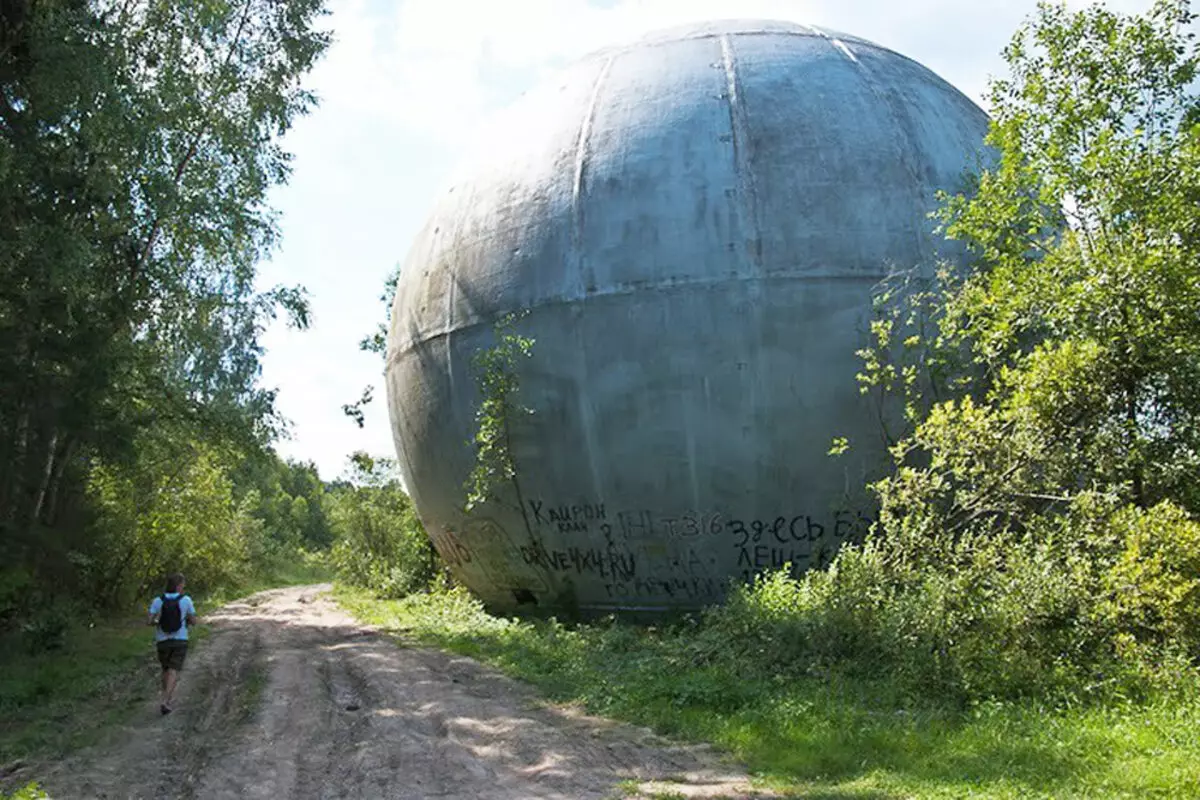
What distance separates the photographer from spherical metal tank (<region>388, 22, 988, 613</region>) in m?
11.2

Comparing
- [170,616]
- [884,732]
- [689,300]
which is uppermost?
[689,300]

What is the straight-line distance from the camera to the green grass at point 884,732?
5.63 meters

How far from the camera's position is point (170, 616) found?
380 inches

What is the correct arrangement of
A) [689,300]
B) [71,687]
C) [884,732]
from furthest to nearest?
[689,300], [71,687], [884,732]

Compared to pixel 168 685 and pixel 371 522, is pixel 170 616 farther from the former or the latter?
pixel 371 522

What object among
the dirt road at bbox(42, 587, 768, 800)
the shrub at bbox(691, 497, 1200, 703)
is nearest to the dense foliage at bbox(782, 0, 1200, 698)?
the shrub at bbox(691, 497, 1200, 703)

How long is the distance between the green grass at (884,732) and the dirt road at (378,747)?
1.40 ft

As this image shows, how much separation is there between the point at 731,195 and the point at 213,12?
23.5ft

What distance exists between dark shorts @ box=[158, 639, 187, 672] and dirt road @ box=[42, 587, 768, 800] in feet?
1.34

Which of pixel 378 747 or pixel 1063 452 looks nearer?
pixel 378 747

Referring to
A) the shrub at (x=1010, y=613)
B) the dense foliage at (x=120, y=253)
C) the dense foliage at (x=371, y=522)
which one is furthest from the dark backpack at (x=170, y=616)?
the dense foliage at (x=371, y=522)

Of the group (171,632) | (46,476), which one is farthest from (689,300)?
(46,476)

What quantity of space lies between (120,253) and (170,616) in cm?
619

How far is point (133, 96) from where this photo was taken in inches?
458
